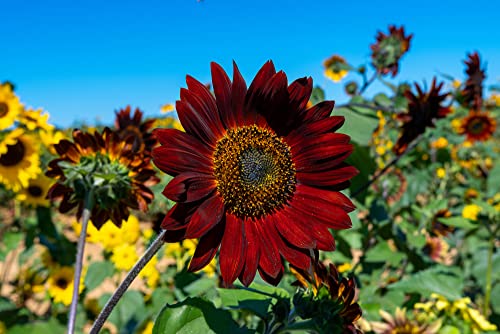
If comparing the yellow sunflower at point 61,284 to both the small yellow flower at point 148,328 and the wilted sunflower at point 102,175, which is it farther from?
the wilted sunflower at point 102,175

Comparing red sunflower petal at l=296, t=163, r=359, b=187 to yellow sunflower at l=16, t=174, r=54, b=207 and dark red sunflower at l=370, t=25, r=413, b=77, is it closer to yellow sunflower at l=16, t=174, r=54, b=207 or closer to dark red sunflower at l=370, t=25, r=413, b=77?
yellow sunflower at l=16, t=174, r=54, b=207

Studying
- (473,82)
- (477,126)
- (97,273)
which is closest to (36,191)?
(97,273)

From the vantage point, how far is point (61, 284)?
2.26 meters

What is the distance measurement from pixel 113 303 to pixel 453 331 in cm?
98

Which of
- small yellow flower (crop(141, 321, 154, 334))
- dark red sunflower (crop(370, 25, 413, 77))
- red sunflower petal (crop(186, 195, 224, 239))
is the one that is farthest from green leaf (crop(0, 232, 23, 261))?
dark red sunflower (crop(370, 25, 413, 77))

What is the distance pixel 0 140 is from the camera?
5.15ft

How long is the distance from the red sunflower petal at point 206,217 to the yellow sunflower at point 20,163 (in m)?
1.19

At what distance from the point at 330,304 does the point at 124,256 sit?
1.58 metres

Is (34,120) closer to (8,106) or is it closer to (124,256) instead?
(8,106)

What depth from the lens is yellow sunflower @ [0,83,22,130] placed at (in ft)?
5.13

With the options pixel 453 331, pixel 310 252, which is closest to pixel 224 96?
pixel 310 252

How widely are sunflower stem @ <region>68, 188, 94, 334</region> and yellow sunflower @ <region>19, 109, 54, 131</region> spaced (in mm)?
861

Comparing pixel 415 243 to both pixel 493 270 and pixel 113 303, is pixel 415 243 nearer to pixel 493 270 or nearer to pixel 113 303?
pixel 493 270

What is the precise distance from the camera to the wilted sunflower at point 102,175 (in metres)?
1.03
